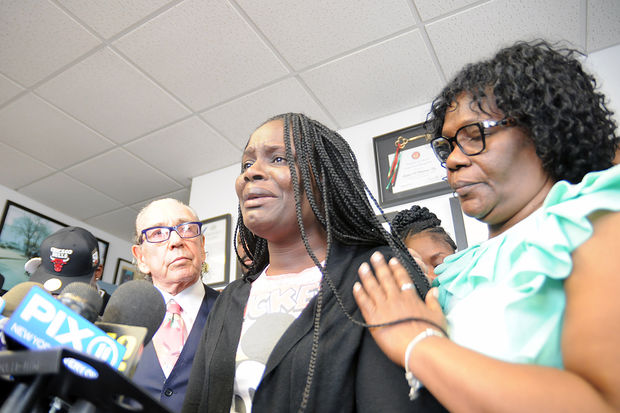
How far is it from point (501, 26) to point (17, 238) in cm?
410

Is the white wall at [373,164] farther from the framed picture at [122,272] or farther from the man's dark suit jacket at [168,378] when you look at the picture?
the framed picture at [122,272]

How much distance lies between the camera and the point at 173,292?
66.7 inches

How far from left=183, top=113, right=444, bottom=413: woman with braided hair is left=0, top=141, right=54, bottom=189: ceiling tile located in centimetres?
303

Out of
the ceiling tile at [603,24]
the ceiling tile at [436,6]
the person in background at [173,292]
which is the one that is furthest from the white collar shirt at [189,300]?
the ceiling tile at [603,24]

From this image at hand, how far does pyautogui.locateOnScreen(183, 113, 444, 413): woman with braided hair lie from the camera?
819mm

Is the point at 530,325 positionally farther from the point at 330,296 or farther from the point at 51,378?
the point at 51,378

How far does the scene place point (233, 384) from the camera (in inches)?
36.9

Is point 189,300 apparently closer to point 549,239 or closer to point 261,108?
point 549,239

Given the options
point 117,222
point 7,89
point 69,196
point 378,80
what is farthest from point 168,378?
point 117,222

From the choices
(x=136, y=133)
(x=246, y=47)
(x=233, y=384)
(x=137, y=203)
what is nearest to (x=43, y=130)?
(x=136, y=133)

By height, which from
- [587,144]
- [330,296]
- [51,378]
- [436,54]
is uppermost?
[436,54]

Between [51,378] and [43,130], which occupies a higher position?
[43,130]

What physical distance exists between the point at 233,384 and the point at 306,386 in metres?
0.20

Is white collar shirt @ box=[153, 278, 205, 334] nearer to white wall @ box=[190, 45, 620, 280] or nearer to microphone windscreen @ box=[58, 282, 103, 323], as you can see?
microphone windscreen @ box=[58, 282, 103, 323]
